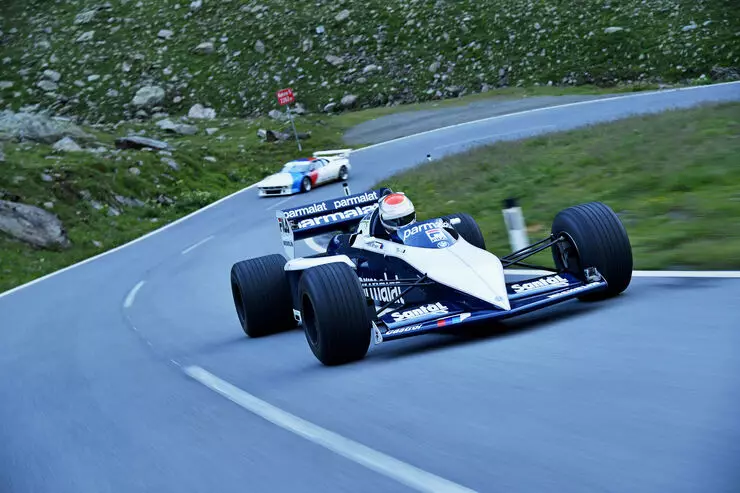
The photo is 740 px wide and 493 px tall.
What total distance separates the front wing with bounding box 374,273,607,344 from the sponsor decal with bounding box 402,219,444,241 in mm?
1022

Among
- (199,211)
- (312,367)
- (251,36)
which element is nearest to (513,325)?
(312,367)

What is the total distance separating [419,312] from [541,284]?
1.13 metres

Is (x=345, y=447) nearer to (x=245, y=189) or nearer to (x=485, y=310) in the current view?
(x=485, y=310)

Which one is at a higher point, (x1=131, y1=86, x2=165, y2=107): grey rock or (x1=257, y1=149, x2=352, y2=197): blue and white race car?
(x1=131, y1=86, x2=165, y2=107): grey rock

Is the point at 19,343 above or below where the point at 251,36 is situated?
below

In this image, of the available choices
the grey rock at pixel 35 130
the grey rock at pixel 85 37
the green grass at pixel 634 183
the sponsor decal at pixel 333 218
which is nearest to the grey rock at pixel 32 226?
the green grass at pixel 634 183

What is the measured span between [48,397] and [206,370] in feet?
5.75

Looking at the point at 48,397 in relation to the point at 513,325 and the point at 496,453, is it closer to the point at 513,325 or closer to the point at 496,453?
the point at 513,325

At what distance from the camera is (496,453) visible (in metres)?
4.79

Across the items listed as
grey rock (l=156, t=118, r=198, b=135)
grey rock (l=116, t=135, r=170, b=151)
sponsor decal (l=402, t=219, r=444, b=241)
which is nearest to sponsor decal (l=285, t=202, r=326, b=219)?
sponsor decal (l=402, t=219, r=444, b=241)

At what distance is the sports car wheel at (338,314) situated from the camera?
306 inches

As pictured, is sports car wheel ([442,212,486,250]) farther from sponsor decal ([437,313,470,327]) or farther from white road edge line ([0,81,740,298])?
white road edge line ([0,81,740,298])

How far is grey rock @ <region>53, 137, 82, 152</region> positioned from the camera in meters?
37.4

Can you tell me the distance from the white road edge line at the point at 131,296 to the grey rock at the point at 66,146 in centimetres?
1900
